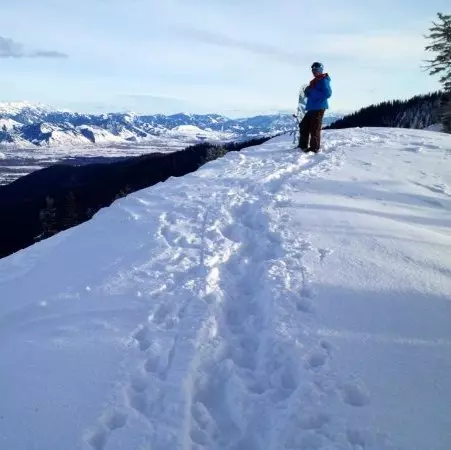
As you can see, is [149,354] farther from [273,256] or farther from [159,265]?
→ [273,256]

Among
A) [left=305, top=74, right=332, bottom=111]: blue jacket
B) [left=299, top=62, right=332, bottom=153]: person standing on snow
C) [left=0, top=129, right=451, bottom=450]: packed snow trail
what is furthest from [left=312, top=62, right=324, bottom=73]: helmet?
[left=0, top=129, right=451, bottom=450]: packed snow trail

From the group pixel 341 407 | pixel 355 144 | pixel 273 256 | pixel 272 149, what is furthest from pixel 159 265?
pixel 355 144

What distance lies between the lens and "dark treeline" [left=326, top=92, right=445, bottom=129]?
81.6m

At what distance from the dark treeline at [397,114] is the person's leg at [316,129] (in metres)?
70.3

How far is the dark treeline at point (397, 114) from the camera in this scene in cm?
8162

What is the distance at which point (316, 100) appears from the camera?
13180mm

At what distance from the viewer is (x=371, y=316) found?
488 cm

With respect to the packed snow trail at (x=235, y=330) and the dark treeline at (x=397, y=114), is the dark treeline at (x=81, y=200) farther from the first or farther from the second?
the packed snow trail at (x=235, y=330)

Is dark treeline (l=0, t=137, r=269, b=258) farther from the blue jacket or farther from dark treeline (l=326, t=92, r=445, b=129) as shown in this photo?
the blue jacket

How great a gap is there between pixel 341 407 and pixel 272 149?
524 inches

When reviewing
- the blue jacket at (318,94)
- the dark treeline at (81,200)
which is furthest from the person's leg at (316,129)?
the dark treeline at (81,200)

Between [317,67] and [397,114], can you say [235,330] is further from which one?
[397,114]

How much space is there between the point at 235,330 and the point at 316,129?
10.4 m

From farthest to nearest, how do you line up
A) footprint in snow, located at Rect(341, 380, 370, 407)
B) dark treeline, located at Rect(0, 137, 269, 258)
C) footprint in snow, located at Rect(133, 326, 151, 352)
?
dark treeline, located at Rect(0, 137, 269, 258), footprint in snow, located at Rect(133, 326, 151, 352), footprint in snow, located at Rect(341, 380, 370, 407)
